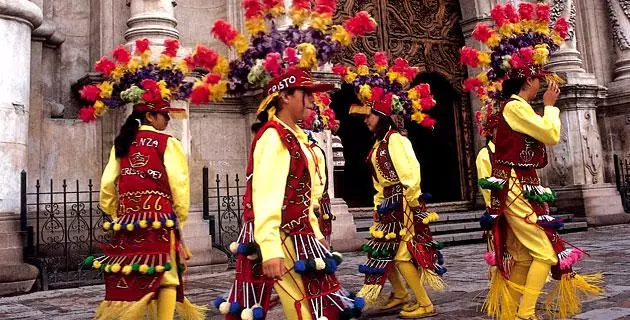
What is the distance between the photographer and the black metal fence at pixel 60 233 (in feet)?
24.8

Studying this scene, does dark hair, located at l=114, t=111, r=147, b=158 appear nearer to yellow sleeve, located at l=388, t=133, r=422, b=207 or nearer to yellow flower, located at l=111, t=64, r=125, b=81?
yellow flower, located at l=111, t=64, r=125, b=81

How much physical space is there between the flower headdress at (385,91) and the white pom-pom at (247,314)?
3066 millimetres

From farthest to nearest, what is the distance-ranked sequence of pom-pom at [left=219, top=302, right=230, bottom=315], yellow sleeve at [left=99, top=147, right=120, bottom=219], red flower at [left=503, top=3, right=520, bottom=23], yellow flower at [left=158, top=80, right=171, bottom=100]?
1. red flower at [left=503, top=3, right=520, bottom=23]
2. yellow flower at [left=158, top=80, right=171, bottom=100]
3. yellow sleeve at [left=99, top=147, right=120, bottom=219]
4. pom-pom at [left=219, top=302, right=230, bottom=315]

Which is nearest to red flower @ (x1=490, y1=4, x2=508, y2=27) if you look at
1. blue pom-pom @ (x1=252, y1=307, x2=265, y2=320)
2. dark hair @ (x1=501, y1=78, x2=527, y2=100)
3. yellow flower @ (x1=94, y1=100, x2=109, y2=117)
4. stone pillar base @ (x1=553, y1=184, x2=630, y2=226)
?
dark hair @ (x1=501, y1=78, x2=527, y2=100)

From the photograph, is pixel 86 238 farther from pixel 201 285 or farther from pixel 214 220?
pixel 201 285

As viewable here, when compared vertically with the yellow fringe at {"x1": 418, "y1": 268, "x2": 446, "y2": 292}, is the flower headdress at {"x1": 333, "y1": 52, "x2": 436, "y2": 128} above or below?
above

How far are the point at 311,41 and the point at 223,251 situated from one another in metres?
6.02

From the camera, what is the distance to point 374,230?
5.48 meters

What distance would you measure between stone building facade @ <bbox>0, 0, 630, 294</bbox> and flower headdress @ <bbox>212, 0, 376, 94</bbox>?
5248mm

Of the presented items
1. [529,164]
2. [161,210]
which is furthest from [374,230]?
[161,210]

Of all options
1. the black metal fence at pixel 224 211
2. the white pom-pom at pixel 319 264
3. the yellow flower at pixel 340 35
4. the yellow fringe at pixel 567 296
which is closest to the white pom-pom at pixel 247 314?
the white pom-pom at pixel 319 264

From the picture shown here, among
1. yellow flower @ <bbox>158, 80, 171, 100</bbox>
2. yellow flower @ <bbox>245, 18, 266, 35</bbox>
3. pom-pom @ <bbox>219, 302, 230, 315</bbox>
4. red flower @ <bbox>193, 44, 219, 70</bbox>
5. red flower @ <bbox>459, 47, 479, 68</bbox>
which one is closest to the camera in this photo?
pom-pom @ <bbox>219, 302, 230, 315</bbox>

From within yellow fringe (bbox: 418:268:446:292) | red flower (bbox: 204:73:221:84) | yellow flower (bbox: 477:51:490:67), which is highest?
yellow flower (bbox: 477:51:490:67)

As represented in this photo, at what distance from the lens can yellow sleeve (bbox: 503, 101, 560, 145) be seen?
4166 millimetres
